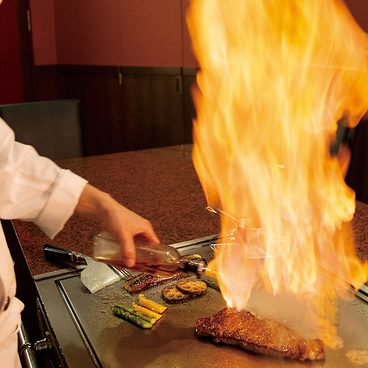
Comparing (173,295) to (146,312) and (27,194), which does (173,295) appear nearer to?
(146,312)

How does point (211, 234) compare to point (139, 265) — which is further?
point (211, 234)

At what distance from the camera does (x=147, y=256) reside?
870 millimetres

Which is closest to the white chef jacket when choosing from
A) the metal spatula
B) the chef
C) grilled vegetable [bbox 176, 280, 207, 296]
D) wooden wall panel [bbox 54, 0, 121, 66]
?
the chef

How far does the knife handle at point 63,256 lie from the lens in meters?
1.10

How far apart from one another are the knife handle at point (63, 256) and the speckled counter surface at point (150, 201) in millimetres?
21

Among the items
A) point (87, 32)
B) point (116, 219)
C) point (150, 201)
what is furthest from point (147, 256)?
point (87, 32)

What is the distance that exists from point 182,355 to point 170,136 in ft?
11.0

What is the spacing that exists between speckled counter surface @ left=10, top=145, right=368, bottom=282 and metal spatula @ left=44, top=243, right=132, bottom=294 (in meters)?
0.03

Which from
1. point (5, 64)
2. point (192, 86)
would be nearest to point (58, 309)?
point (192, 86)

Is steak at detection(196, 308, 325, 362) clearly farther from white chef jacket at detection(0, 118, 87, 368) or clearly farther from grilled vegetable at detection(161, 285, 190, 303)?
white chef jacket at detection(0, 118, 87, 368)

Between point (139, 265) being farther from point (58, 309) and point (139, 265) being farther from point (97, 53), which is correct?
point (97, 53)

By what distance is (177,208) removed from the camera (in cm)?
154

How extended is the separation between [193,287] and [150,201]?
2.18ft

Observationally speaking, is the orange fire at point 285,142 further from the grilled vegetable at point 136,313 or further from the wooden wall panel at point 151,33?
the wooden wall panel at point 151,33
